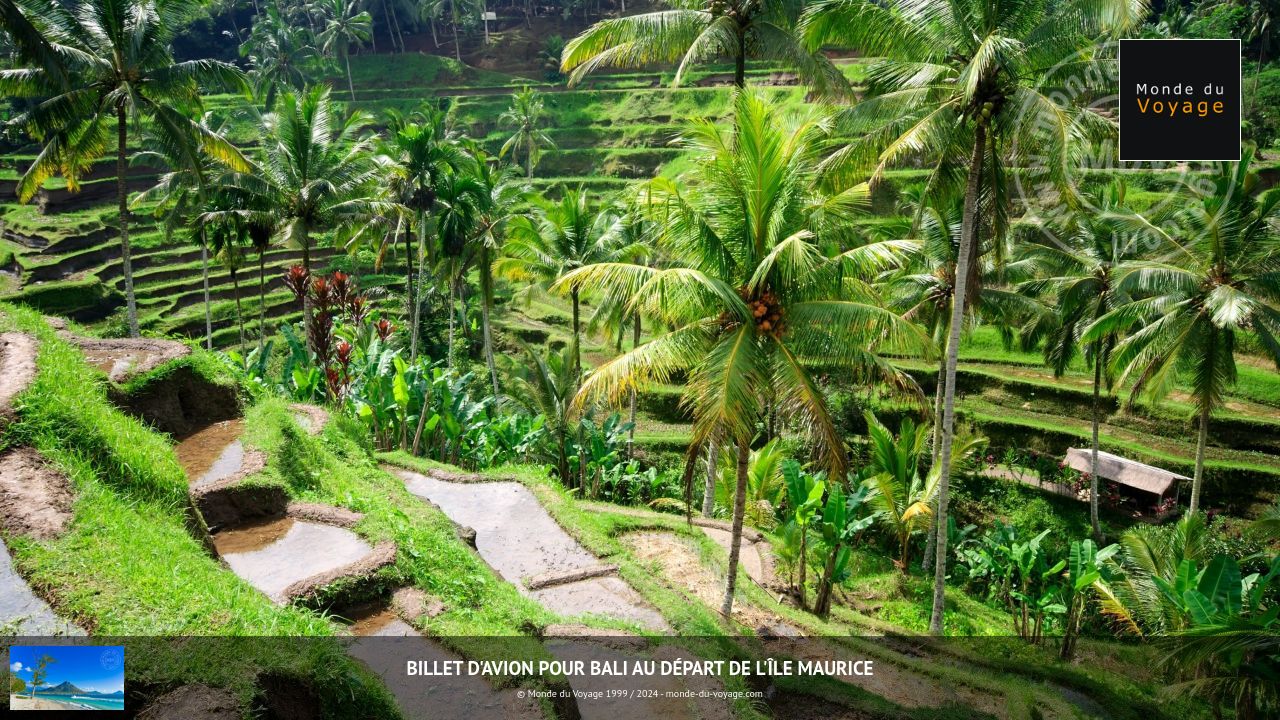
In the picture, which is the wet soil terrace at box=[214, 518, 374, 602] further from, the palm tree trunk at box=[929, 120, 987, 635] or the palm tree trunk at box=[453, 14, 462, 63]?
the palm tree trunk at box=[453, 14, 462, 63]

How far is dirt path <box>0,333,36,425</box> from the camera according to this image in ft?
23.5

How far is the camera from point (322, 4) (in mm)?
69562

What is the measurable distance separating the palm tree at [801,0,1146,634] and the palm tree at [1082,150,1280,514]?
5.57 m

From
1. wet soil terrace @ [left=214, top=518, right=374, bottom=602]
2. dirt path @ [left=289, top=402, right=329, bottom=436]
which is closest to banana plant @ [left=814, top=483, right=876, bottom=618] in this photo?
wet soil terrace @ [left=214, top=518, right=374, bottom=602]

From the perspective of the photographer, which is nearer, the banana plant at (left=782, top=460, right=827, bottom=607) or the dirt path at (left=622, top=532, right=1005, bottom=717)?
the dirt path at (left=622, top=532, right=1005, bottom=717)

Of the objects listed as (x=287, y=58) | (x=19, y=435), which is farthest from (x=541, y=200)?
(x=287, y=58)

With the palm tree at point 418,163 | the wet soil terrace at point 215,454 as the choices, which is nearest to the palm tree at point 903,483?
the wet soil terrace at point 215,454

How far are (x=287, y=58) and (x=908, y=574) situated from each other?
58620 mm

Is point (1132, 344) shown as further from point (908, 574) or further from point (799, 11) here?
point (799, 11)

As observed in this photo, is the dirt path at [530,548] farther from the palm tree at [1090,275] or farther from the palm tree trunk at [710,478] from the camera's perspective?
the palm tree at [1090,275]

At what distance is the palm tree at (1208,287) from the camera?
1495 centimetres

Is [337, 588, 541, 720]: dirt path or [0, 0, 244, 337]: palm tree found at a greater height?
[0, 0, 244, 337]: palm tree

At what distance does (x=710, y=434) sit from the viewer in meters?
8.95

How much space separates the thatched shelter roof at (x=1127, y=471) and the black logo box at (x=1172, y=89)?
13433mm
